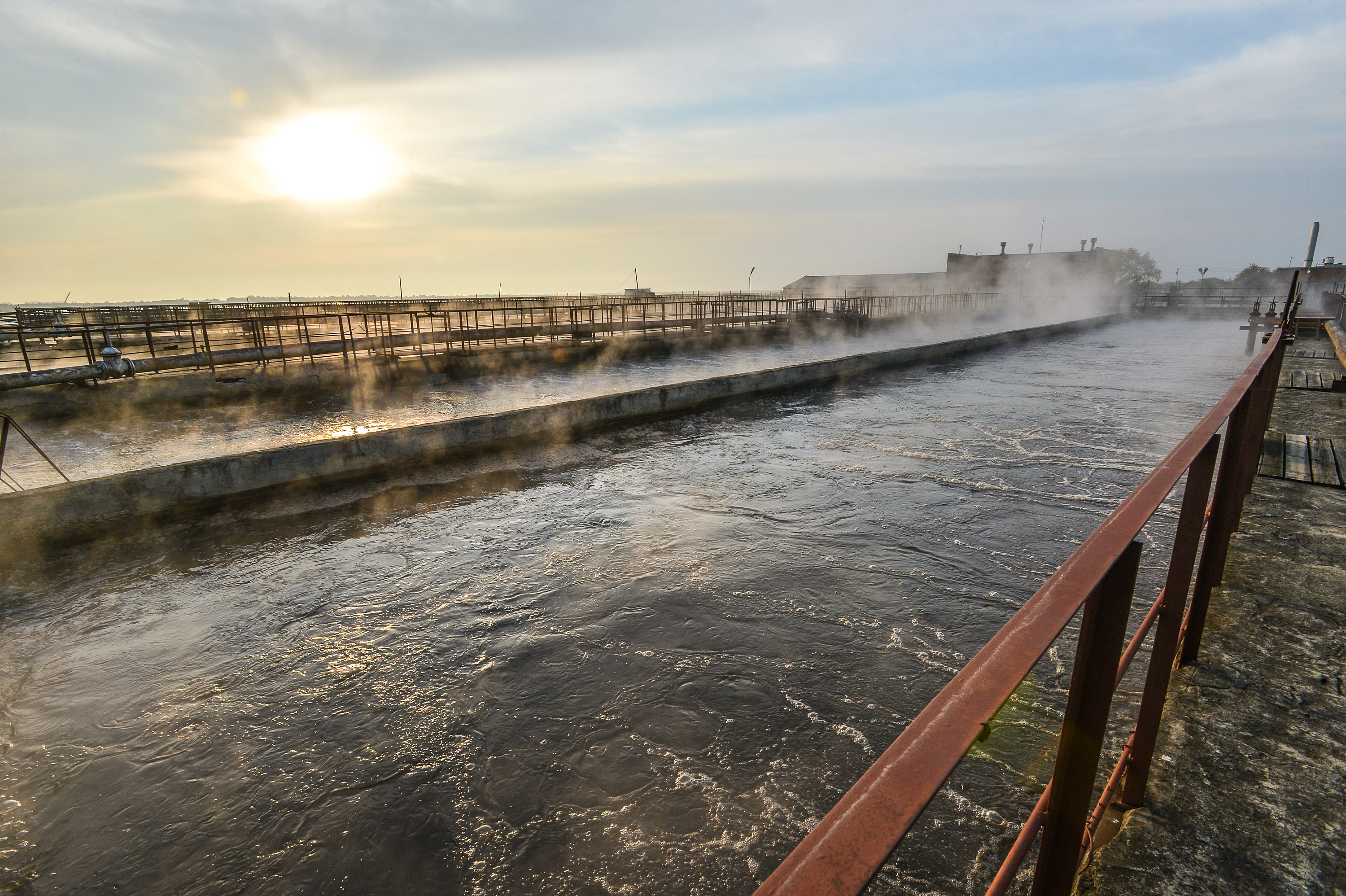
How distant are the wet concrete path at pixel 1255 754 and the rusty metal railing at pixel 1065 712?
160 mm

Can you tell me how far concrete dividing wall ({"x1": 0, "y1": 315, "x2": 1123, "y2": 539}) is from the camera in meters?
6.43

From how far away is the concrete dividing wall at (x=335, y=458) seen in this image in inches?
253

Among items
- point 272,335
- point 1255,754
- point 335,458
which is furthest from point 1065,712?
point 272,335

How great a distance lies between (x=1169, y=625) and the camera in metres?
2.14

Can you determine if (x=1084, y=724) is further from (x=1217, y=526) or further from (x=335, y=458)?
(x=335, y=458)

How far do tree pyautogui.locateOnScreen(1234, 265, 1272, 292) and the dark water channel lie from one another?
78715mm

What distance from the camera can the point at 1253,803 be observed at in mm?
2201

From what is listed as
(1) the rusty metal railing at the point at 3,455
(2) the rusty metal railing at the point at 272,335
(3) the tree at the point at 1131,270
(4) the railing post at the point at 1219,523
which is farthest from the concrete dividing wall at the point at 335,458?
(3) the tree at the point at 1131,270

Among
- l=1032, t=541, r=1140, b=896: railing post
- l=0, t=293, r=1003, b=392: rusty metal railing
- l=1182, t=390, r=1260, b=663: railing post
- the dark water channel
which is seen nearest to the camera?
l=1032, t=541, r=1140, b=896: railing post

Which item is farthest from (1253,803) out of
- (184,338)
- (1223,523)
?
(184,338)

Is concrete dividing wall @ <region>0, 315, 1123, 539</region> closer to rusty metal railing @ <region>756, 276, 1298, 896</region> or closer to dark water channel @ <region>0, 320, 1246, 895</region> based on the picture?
dark water channel @ <region>0, 320, 1246, 895</region>

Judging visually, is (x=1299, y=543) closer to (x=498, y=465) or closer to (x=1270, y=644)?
(x=1270, y=644)

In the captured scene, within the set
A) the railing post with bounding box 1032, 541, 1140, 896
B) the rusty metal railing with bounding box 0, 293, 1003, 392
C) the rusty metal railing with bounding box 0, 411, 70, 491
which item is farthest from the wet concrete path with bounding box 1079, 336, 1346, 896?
the rusty metal railing with bounding box 0, 293, 1003, 392

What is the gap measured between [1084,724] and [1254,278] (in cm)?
9519
